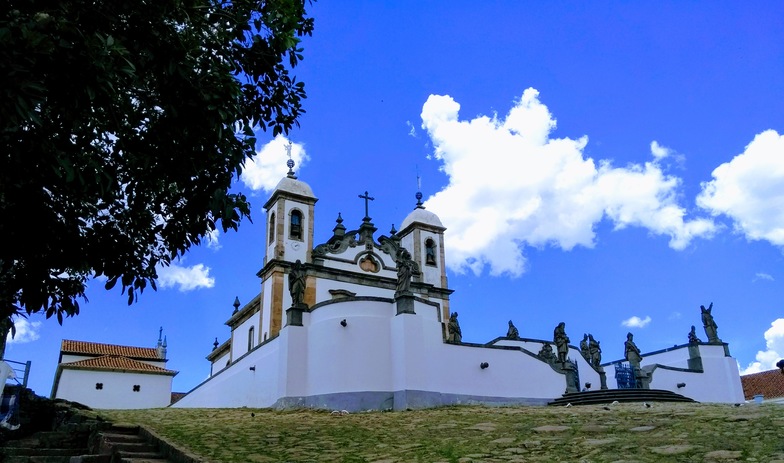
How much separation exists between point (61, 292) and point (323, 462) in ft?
15.0

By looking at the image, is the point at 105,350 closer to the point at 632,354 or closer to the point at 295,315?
the point at 295,315

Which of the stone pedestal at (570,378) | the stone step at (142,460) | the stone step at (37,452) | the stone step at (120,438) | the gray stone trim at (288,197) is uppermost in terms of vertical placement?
the gray stone trim at (288,197)

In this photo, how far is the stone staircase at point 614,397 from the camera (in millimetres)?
19656

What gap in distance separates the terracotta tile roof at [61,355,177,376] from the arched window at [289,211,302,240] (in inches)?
560

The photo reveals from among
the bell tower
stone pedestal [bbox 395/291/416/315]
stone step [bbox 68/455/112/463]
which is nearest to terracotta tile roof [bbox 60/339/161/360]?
the bell tower

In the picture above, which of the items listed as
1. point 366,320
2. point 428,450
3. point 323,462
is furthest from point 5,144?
point 366,320

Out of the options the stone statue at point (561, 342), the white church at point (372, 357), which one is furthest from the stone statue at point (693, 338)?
the stone statue at point (561, 342)

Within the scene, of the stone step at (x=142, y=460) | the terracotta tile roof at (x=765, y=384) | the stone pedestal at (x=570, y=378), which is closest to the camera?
the stone step at (x=142, y=460)

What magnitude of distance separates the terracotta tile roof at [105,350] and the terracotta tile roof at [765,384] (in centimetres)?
3483

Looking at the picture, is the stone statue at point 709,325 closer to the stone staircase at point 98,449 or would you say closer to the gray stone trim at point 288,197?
the gray stone trim at point 288,197

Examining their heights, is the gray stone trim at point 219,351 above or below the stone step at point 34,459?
above

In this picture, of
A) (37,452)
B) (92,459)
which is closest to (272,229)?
(37,452)

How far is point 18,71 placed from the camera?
5758 mm

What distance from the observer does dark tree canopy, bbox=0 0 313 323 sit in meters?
6.64
